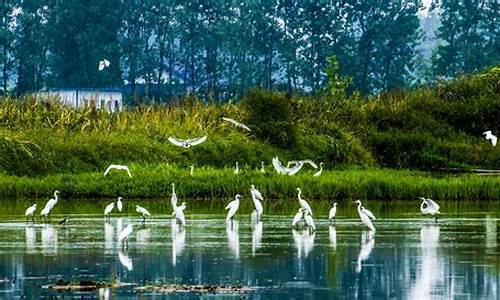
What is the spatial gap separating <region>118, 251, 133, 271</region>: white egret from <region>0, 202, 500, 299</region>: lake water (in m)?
0.01

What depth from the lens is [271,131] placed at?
4188 centimetres

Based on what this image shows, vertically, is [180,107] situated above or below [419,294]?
above

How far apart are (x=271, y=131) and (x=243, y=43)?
39643 mm

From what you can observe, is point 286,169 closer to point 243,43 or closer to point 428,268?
point 428,268

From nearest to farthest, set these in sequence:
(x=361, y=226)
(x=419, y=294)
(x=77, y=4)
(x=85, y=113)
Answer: (x=419, y=294) < (x=361, y=226) < (x=85, y=113) < (x=77, y=4)

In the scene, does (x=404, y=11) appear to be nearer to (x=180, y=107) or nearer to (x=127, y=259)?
(x=180, y=107)

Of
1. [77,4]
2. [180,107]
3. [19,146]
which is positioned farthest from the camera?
[77,4]

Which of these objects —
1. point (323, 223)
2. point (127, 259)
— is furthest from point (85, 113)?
point (127, 259)

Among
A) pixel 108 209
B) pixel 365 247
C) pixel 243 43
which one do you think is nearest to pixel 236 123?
pixel 108 209

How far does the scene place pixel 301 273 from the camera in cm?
1930

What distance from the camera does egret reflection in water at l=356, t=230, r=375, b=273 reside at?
20438mm

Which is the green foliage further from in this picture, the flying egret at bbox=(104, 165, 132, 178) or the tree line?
the tree line

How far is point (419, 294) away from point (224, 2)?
68.6 meters

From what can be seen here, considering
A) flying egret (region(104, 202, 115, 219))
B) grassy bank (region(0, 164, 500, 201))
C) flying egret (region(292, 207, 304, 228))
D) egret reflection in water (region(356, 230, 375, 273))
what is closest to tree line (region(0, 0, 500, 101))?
grassy bank (region(0, 164, 500, 201))
